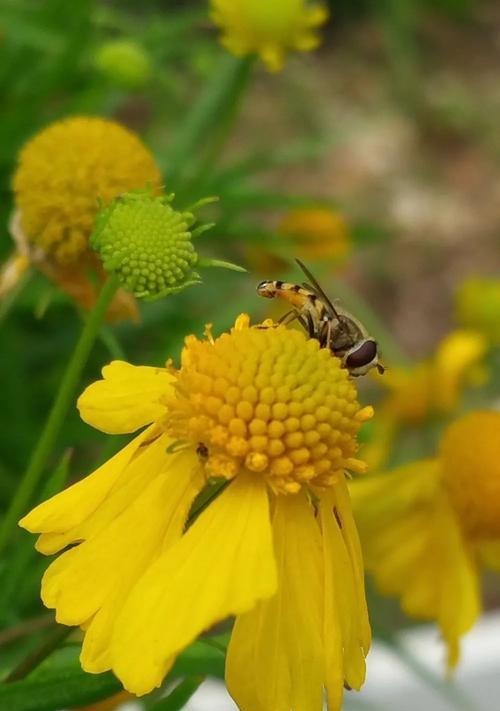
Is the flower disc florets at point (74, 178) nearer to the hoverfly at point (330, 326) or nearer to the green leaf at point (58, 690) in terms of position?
the hoverfly at point (330, 326)

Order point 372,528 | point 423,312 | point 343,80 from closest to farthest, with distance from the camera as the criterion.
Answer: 1. point 372,528
2. point 423,312
3. point 343,80

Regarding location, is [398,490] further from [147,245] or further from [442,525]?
[147,245]

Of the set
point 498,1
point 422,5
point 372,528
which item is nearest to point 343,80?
point 422,5

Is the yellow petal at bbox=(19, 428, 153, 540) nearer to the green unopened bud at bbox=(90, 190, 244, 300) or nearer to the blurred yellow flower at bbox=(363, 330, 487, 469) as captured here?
the green unopened bud at bbox=(90, 190, 244, 300)

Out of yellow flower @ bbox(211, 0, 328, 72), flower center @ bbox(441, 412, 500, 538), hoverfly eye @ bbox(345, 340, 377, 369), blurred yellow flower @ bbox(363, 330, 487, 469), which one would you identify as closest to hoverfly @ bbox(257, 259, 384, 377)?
hoverfly eye @ bbox(345, 340, 377, 369)

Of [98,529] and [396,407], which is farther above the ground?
[396,407]

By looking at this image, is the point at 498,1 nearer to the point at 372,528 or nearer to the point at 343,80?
the point at 343,80

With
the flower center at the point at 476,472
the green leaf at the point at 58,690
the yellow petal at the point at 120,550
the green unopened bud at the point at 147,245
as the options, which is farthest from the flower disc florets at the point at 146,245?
the flower center at the point at 476,472
